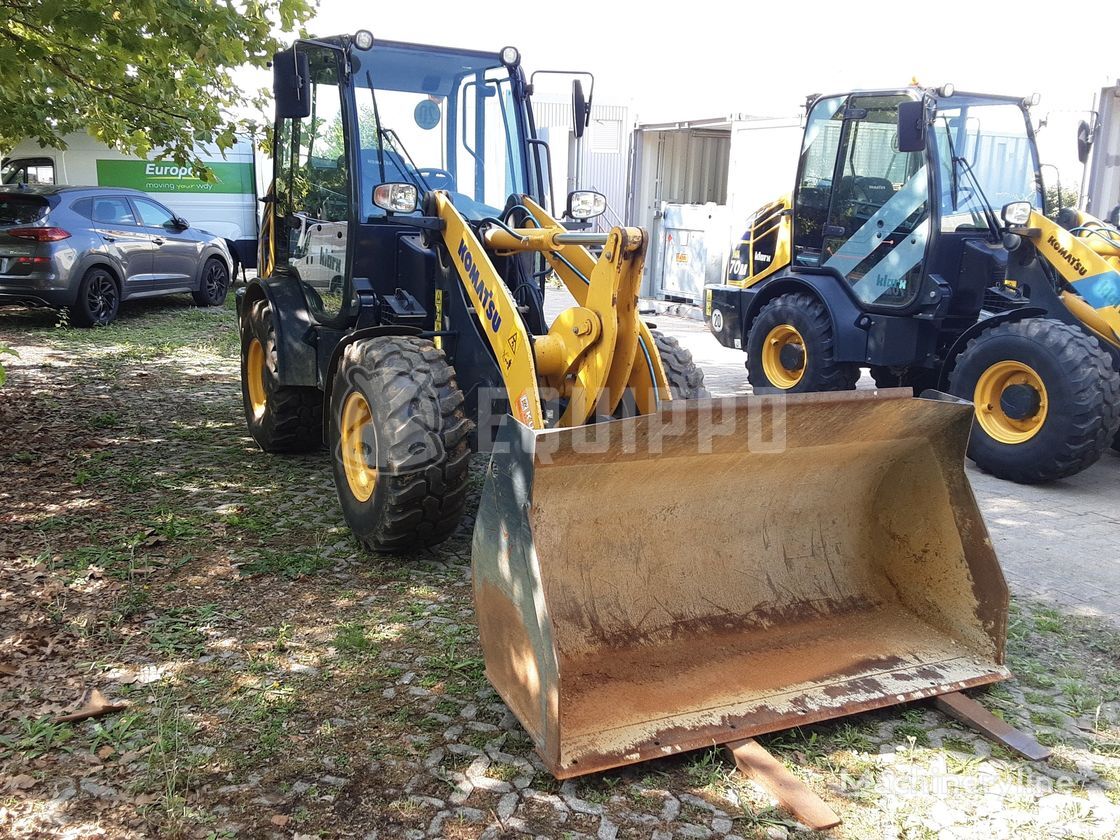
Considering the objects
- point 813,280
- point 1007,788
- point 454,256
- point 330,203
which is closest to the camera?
point 1007,788

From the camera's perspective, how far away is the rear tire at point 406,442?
14.1ft

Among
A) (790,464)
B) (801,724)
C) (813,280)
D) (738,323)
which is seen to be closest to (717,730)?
(801,724)

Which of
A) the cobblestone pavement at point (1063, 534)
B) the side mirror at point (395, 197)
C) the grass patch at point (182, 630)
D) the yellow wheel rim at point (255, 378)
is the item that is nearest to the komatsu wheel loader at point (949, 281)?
the cobblestone pavement at point (1063, 534)

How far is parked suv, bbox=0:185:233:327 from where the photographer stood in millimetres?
11172

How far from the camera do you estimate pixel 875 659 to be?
368 cm

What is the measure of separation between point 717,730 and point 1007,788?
2.94ft

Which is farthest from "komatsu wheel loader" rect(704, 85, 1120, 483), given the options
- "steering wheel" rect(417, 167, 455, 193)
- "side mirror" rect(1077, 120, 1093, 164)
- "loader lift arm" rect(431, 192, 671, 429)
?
"steering wheel" rect(417, 167, 455, 193)

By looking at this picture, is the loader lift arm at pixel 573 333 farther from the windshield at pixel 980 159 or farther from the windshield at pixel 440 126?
the windshield at pixel 980 159

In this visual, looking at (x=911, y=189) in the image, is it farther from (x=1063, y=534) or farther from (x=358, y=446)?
(x=358, y=446)

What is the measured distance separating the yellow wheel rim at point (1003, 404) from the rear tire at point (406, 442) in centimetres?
384

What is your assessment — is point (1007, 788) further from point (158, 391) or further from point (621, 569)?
point (158, 391)

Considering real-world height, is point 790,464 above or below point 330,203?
below

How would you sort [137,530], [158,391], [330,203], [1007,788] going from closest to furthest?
[1007,788] < [137,530] < [330,203] < [158,391]

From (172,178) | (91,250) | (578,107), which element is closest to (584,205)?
(578,107)
